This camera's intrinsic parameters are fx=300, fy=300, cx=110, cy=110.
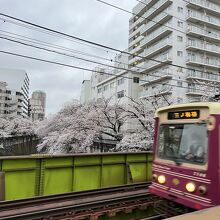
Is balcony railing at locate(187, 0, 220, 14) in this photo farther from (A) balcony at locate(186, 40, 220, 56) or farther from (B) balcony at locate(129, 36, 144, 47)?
(B) balcony at locate(129, 36, 144, 47)

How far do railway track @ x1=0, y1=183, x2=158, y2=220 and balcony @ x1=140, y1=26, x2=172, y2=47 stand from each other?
4694 centimetres

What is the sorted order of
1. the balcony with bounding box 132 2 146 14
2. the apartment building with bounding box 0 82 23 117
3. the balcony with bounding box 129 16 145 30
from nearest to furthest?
the balcony with bounding box 132 2 146 14 < the balcony with bounding box 129 16 145 30 < the apartment building with bounding box 0 82 23 117

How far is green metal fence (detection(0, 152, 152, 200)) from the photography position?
8.55 metres

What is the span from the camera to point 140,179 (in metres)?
11.8

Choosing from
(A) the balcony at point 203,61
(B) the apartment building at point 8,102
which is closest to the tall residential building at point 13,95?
(B) the apartment building at point 8,102

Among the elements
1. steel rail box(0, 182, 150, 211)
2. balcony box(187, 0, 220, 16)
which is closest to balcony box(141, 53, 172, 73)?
balcony box(187, 0, 220, 16)

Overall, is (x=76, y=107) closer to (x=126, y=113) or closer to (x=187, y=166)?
(x=126, y=113)

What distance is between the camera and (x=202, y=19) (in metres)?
54.8

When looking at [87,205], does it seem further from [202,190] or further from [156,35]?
[156,35]

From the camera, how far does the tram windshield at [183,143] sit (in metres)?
6.12

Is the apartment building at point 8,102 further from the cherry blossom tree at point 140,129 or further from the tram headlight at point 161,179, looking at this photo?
the tram headlight at point 161,179

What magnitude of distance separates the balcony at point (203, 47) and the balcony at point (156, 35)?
15.0 ft

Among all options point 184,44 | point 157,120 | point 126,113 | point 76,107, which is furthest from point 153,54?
point 157,120

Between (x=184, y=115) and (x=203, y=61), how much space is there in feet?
167
